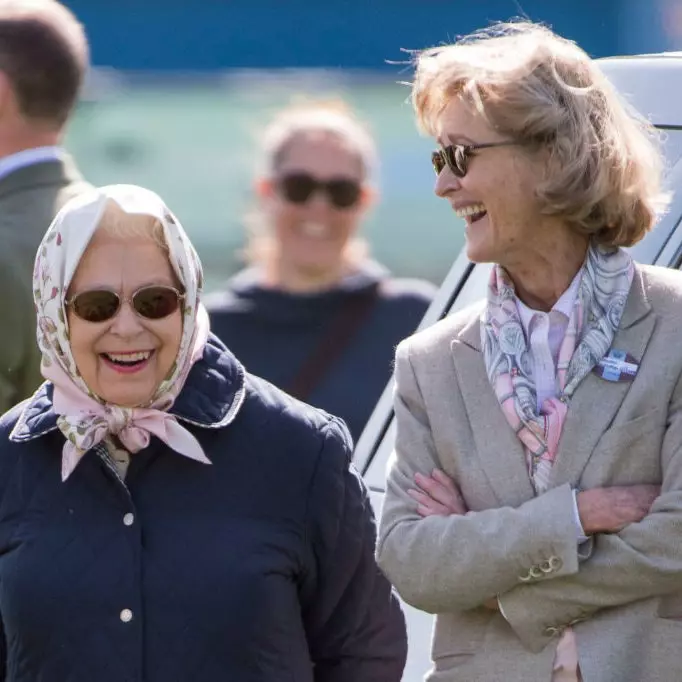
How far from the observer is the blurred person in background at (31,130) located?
4.29m

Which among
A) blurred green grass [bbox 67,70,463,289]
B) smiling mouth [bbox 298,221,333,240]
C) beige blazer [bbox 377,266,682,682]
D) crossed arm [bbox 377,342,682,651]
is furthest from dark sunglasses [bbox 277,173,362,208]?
blurred green grass [bbox 67,70,463,289]

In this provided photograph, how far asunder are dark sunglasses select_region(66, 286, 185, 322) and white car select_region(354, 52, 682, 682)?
0.90 m

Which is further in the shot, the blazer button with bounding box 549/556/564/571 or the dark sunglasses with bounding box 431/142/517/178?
the dark sunglasses with bounding box 431/142/517/178

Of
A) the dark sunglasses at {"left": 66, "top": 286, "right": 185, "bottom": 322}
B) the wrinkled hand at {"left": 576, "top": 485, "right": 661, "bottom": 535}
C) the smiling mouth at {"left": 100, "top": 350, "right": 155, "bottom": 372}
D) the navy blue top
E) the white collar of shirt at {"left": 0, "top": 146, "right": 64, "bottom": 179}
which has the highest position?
the dark sunglasses at {"left": 66, "top": 286, "right": 185, "bottom": 322}

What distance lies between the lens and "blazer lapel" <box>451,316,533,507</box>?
304cm

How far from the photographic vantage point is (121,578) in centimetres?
301

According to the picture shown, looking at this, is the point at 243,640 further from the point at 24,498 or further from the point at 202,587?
the point at 24,498

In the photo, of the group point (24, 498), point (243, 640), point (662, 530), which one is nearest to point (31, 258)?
point (24, 498)

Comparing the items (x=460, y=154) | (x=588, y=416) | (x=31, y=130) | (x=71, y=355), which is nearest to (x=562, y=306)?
(x=588, y=416)

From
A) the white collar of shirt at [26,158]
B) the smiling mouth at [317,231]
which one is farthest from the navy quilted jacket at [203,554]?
the smiling mouth at [317,231]

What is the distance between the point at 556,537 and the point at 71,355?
35.4 inches

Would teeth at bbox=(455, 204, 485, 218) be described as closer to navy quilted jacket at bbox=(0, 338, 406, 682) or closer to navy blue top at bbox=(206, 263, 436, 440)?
navy quilted jacket at bbox=(0, 338, 406, 682)

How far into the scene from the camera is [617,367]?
3.03 meters

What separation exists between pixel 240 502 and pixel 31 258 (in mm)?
1456
